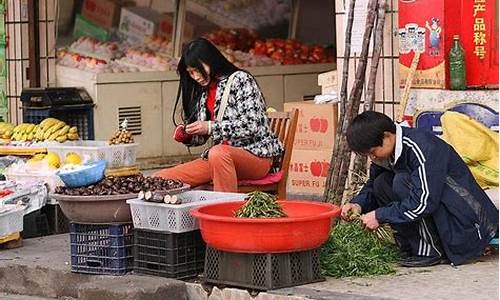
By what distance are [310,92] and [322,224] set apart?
7.19 m

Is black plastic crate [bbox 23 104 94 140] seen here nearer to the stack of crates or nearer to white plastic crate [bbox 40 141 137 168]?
white plastic crate [bbox 40 141 137 168]

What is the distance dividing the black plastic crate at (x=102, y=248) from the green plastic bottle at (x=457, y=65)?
262 cm

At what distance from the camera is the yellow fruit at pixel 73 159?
30.8 ft

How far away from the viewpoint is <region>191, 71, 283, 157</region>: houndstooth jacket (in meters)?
8.38

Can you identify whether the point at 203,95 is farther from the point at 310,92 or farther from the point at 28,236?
the point at 310,92

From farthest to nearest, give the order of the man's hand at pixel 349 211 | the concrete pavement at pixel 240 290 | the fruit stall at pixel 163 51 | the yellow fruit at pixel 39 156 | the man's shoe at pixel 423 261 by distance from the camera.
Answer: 1. the fruit stall at pixel 163 51
2. the yellow fruit at pixel 39 156
3. the man's hand at pixel 349 211
4. the man's shoe at pixel 423 261
5. the concrete pavement at pixel 240 290

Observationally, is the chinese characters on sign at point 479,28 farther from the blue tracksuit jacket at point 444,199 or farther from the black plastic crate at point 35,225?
the black plastic crate at point 35,225

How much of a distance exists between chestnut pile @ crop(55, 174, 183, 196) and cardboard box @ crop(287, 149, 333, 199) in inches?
105

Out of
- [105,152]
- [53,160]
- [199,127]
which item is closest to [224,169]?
[199,127]

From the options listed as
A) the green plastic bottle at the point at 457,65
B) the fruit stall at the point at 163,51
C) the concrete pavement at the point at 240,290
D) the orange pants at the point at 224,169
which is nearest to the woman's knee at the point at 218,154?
the orange pants at the point at 224,169

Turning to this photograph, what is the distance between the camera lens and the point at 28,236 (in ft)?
31.0

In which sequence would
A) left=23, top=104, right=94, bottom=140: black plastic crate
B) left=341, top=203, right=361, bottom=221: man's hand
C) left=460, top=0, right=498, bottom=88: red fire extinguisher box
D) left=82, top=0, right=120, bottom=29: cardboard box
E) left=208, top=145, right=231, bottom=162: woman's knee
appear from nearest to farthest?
left=341, top=203, right=361, bottom=221: man's hand
left=208, top=145, right=231, bottom=162: woman's knee
left=460, top=0, right=498, bottom=88: red fire extinguisher box
left=23, top=104, right=94, bottom=140: black plastic crate
left=82, top=0, right=120, bottom=29: cardboard box

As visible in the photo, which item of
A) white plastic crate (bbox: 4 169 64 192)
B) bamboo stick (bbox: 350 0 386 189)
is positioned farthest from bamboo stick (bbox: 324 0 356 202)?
white plastic crate (bbox: 4 169 64 192)

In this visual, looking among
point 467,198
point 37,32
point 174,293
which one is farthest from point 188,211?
point 37,32
